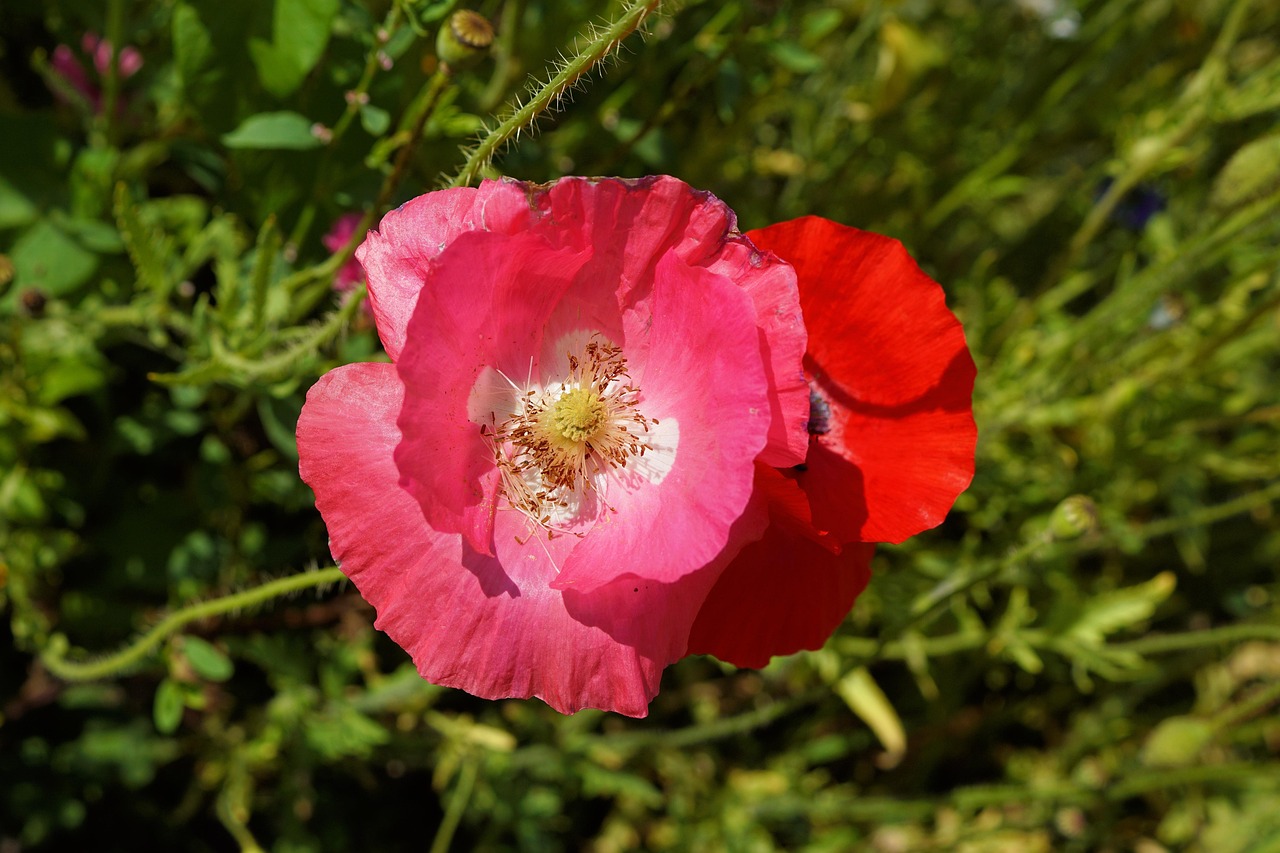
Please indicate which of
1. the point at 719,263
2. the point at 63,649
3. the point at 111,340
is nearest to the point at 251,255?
the point at 111,340

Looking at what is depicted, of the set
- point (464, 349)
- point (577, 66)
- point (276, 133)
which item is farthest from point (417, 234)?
point (276, 133)

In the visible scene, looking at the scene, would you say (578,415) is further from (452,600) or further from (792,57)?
(792,57)

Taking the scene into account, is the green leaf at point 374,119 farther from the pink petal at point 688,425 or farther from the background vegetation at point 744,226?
the pink petal at point 688,425

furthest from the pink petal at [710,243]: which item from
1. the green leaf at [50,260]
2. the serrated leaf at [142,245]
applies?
the green leaf at [50,260]

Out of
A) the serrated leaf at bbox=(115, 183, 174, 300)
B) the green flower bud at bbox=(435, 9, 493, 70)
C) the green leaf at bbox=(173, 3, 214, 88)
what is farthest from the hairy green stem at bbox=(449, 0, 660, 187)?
the green leaf at bbox=(173, 3, 214, 88)

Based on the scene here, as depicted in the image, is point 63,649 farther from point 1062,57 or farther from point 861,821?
point 1062,57

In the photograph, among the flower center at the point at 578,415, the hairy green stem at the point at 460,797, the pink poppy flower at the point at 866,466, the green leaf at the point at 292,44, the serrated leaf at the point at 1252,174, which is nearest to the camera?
the pink poppy flower at the point at 866,466
